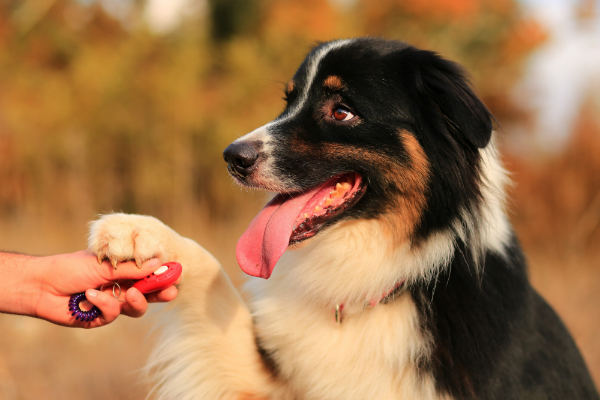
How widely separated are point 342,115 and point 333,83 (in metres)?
0.21

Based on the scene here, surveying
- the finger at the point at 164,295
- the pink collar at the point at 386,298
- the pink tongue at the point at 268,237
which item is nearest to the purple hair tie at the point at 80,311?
the finger at the point at 164,295

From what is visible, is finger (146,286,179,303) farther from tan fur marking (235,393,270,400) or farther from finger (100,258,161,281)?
tan fur marking (235,393,270,400)

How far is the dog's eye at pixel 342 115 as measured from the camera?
2.80m

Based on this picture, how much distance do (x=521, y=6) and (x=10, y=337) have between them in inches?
590

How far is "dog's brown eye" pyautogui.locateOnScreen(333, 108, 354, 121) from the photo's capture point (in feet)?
9.19

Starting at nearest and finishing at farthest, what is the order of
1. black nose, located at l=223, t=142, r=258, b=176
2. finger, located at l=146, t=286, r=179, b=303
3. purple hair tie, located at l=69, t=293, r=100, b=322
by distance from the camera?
purple hair tie, located at l=69, t=293, r=100, b=322 → finger, located at l=146, t=286, r=179, b=303 → black nose, located at l=223, t=142, r=258, b=176

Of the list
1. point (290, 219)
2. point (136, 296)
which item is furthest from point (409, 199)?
point (136, 296)

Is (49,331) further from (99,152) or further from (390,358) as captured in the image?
(99,152)

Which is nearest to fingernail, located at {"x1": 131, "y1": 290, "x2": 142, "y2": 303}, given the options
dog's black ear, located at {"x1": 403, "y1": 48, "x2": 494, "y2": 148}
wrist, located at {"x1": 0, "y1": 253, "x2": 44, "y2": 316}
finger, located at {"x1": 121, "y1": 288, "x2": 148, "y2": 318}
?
finger, located at {"x1": 121, "y1": 288, "x2": 148, "y2": 318}

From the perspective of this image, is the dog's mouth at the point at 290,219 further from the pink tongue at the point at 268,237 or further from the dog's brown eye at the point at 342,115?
the dog's brown eye at the point at 342,115

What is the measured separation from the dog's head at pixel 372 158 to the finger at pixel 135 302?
0.55 m

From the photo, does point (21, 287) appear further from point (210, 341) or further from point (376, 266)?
point (376, 266)

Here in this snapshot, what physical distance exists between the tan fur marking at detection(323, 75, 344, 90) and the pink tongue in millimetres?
624

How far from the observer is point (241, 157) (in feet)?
8.64
